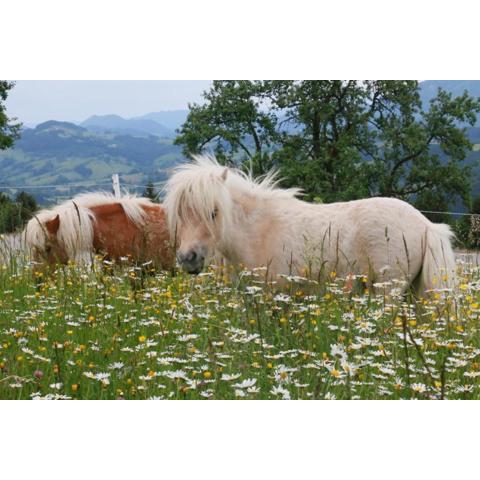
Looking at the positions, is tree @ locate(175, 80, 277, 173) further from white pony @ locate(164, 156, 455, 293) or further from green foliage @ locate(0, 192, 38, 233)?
green foliage @ locate(0, 192, 38, 233)

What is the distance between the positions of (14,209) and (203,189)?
83.7 inches

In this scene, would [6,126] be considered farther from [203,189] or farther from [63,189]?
[203,189]

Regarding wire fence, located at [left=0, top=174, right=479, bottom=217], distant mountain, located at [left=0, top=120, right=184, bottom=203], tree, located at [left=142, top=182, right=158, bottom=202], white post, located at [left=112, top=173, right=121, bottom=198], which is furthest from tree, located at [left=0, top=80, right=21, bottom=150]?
tree, located at [left=142, top=182, right=158, bottom=202]

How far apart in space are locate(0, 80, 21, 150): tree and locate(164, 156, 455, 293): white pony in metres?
1.53

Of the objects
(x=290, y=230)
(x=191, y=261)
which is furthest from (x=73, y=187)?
(x=290, y=230)

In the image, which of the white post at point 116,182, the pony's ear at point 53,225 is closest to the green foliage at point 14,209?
the pony's ear at point 53,225

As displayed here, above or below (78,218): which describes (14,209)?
above

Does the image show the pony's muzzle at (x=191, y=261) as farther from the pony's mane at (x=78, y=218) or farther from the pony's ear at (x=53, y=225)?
the pony's ear at (x=53, y=225)

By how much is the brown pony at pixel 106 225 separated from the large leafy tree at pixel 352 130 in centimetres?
211

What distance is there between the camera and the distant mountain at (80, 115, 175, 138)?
612 centimetres

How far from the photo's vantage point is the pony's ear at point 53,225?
24.7 feet

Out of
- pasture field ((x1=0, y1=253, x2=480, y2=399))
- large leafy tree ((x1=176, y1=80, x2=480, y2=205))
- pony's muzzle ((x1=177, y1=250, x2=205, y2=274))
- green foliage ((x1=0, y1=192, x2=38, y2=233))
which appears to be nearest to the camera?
pasture field ((x1=0, y1=253, x2=480, y2=399))

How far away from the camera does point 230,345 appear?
13.5 ft
